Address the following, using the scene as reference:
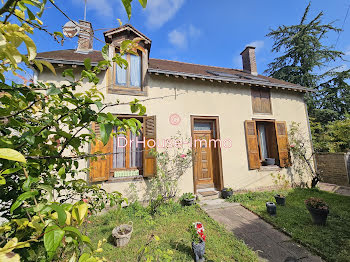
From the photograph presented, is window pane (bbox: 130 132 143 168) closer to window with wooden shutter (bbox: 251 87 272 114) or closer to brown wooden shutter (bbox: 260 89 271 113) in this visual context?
window with wooden shutter (bbox: 251 87 272 114)

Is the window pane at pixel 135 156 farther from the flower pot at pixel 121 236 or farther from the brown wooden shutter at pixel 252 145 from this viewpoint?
the brown wooden shutter at pixel 252 145

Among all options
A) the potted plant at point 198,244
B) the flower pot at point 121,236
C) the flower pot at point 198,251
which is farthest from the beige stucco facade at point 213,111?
the flower pot at point 198,251

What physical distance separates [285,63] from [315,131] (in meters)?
7.40

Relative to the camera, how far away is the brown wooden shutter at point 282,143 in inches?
268

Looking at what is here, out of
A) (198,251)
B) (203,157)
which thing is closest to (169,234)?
(198,251)

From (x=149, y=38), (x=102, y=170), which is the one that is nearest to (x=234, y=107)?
(x=149, y=38)

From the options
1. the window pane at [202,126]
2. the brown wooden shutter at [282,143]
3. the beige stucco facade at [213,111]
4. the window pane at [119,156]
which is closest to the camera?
the window pane at [119,156]

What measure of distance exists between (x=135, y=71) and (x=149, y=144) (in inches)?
110

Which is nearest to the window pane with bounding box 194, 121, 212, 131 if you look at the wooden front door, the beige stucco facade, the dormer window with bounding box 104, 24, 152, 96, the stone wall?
the wooden front door

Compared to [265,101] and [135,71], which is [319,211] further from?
[135,71]

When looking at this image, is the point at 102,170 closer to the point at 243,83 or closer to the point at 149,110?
the point at 149,110

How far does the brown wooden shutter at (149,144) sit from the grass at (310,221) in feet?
10.2

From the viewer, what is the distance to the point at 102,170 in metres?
4.57

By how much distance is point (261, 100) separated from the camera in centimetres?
702
